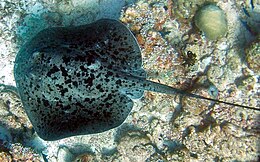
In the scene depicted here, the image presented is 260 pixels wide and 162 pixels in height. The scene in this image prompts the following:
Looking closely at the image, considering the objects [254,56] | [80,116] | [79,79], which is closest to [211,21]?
[254,56]

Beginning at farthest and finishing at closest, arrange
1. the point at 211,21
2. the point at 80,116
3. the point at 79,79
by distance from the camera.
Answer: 1. the point at 211,21
2. the point at 80,116
3. the point at 79,79

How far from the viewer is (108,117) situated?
4.82m

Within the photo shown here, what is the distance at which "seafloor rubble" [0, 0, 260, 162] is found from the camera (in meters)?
5.95

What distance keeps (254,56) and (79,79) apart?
4.03m

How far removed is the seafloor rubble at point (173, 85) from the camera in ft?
19.5

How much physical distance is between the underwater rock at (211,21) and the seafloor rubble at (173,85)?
0.88 ft

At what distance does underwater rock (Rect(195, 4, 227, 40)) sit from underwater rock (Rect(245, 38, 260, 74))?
705 millimetres

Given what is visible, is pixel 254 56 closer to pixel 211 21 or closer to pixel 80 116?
pixel 211 21

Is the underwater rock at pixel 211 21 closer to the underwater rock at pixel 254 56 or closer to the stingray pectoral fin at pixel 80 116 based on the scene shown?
the underwater rock at pixel 254 56

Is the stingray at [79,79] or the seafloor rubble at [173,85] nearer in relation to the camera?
the stingray at [79,79]

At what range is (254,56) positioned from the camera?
612cm

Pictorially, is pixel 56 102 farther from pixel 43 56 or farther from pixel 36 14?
pixel 36 14

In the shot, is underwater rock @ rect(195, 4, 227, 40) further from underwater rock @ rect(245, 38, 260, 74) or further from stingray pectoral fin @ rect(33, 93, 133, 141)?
stingray pectoral fin @ rect(33, 93, 133, 141)

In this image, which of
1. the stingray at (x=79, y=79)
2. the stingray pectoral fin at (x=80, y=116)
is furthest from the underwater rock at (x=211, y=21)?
the stingray pectoral fin at (x=80, y=116)
